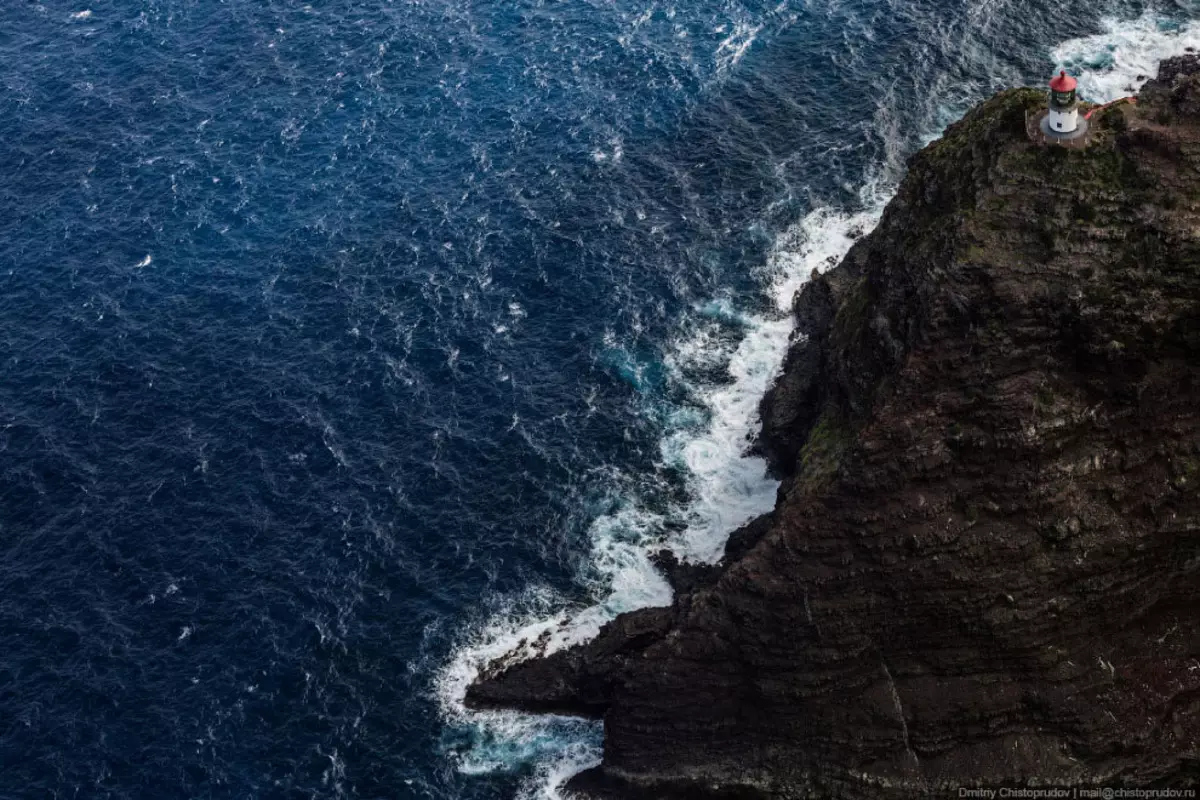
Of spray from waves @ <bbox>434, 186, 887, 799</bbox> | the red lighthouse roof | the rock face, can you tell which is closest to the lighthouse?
the red lighthouse roof

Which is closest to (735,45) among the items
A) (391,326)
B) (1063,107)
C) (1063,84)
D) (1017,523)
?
(391,326)

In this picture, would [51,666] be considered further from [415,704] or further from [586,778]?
[586,778]

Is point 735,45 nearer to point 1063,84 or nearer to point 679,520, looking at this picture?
point 679,520

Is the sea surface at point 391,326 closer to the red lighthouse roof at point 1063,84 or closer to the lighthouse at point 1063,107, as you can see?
the lighthouse at point 1063,107

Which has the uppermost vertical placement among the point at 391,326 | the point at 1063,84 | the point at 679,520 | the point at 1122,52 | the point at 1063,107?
the point at 1122,52

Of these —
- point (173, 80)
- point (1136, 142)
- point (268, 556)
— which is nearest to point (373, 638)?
point (268, 556)

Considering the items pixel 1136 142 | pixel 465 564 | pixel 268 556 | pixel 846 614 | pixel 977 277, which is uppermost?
pixel 1136 142

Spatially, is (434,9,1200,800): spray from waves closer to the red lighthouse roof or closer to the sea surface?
the sea surface
